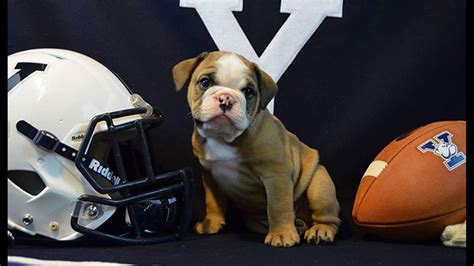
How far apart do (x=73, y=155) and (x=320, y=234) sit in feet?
1.81

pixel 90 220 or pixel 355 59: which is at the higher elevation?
pixel 355 59

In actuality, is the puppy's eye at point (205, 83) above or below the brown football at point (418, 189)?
above

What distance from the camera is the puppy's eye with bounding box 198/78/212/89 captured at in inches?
58.5

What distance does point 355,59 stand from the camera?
185cm

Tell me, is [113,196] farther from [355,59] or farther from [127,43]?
[355,59]

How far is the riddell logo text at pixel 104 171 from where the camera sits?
1426 mm

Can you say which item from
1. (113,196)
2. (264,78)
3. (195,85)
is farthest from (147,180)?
(264,78)

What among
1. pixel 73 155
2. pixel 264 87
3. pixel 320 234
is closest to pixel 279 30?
pixel 264 87

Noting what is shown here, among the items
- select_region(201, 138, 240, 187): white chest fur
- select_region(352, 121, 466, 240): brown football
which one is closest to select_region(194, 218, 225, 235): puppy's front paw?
select_region(201, 138, 240, 187): white chest fur

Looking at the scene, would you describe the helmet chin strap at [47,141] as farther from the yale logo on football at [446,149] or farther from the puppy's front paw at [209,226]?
the yale logo on football at [446,149]

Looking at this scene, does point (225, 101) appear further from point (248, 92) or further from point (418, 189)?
point (418, 189)

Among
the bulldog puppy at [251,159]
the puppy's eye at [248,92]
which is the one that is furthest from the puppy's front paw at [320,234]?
the puppy's eye at [248,92]

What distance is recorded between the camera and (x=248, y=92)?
149cm
